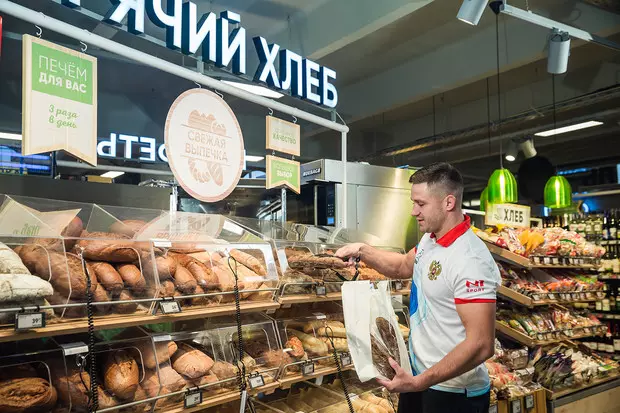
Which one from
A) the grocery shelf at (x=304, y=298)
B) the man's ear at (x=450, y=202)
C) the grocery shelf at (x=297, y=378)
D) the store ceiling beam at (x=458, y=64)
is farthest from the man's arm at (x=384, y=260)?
the store ceiling beam at (x=458, y=64)

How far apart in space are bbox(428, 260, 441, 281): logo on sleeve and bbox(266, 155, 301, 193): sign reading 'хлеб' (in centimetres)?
141

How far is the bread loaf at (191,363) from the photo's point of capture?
2025 millimetres

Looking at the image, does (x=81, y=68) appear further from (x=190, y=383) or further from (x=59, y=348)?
(x=190, y=383)

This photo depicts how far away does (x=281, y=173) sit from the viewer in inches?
137

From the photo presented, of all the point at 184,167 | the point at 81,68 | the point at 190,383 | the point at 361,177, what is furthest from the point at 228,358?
the point at 361,177

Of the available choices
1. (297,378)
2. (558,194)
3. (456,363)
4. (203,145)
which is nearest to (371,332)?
(456,363)

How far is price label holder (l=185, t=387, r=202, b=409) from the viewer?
6.37 feet

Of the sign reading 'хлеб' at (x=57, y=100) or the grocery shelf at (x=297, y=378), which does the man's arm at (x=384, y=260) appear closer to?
the grocery shelf at (x=297, y=378)

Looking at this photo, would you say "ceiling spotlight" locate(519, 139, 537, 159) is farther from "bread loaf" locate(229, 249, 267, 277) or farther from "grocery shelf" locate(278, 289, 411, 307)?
"bread loaf" locate(229, 249, 267, 277)

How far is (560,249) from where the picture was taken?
4.76m

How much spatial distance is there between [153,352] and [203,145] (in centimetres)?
124

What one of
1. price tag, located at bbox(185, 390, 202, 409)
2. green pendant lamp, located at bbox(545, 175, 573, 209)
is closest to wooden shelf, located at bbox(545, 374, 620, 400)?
green pendant lamp, located at bbox(545, 175, 573, 209)

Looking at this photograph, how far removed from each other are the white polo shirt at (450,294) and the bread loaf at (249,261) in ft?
2.57

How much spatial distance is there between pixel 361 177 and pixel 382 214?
42 cm
